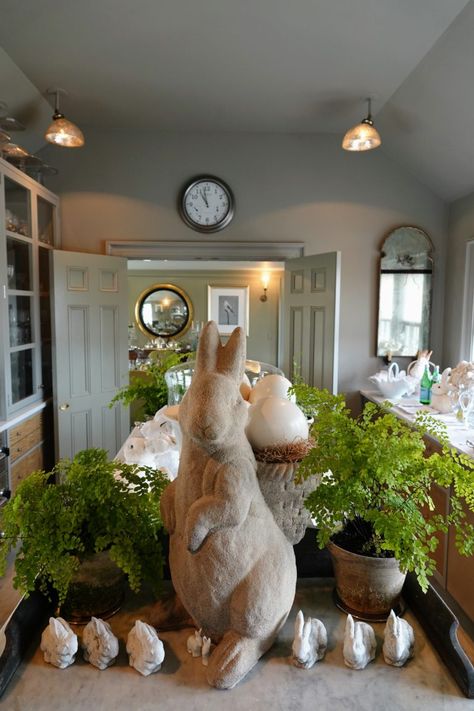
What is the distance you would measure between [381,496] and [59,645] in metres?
0.63

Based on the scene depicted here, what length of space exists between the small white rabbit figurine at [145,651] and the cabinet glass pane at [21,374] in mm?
2278

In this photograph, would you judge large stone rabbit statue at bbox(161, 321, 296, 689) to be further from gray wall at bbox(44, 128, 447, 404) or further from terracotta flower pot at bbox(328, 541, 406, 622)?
gray wall at bbox(44, 128, 447, 404)

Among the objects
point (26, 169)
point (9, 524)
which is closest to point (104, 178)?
point (26, 169)

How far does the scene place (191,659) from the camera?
81cm

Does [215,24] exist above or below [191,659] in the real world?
above

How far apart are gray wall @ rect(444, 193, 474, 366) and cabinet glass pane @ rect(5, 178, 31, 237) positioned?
3100 mm

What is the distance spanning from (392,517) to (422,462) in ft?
0.38

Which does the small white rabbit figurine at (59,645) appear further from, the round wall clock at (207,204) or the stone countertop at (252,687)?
the round wall clock at (207,204)

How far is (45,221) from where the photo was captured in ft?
11.0

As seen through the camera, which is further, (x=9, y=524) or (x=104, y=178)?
(x=104, y=178)

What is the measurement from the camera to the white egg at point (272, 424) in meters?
0.86

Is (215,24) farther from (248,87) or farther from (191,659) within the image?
(191,659)

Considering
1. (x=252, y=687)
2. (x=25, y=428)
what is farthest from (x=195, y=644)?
(x=25, y=428)

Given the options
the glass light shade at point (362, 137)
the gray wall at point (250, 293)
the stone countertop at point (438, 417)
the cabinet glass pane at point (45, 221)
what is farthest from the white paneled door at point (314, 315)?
the gray wall at point (250, 293)
